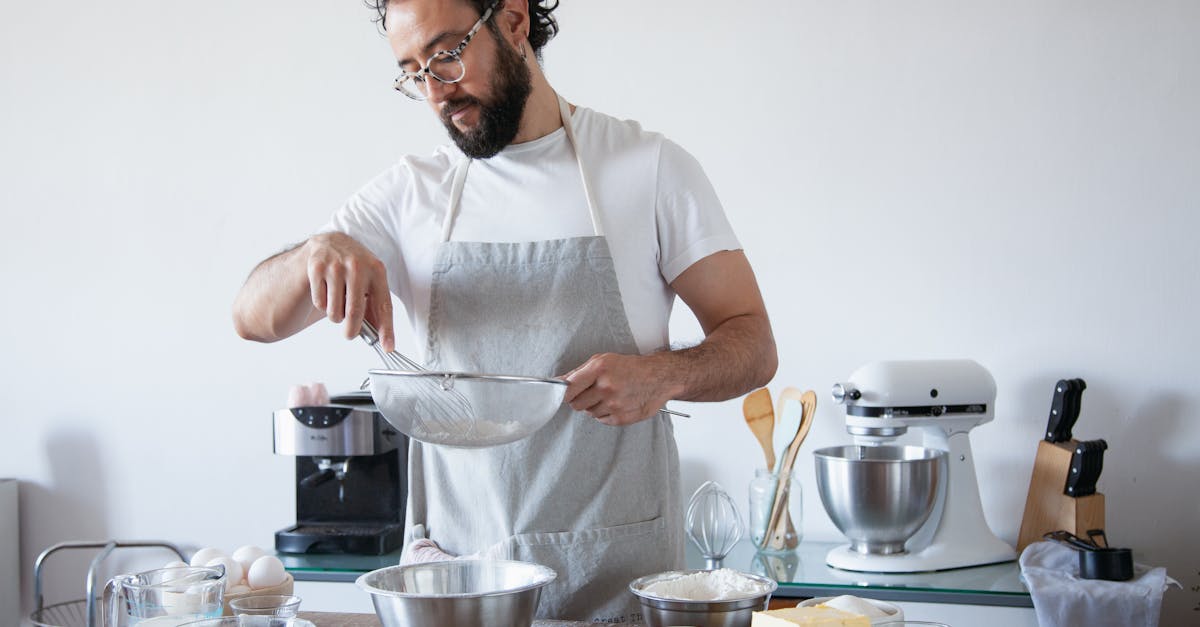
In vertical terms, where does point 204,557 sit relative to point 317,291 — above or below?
below

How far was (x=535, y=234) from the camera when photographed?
156cm

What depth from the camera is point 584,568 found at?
1.45 m

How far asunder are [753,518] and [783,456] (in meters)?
0.15

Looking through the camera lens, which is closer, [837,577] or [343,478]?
[837,577]

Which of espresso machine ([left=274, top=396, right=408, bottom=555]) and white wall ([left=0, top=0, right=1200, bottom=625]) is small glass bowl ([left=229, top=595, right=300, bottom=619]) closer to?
espresso machine ([left=274, top=396, right=408, bottom=555])

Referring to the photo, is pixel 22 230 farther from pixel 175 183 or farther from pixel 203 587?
pixel 203 587

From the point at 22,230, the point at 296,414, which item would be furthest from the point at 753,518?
the point at 22,230

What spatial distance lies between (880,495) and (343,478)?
1181 mm

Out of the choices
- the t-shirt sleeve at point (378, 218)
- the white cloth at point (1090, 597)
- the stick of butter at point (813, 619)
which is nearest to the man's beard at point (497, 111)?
the t-shirt sleeve at point (378, 218)

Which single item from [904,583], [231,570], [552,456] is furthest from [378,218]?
[904,583]

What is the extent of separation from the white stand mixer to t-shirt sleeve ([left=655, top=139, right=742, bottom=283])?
767mm

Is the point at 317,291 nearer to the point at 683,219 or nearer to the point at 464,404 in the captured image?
the point at 464,404

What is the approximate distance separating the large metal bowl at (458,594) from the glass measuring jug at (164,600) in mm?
157

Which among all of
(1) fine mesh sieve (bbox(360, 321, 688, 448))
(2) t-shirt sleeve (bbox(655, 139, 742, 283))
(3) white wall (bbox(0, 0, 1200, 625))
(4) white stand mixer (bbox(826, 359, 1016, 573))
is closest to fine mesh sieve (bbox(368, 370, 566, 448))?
(1) fine mesh sieve (bbox(360, 321, 688, 448))
